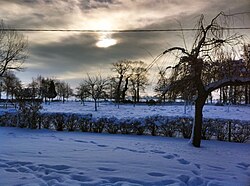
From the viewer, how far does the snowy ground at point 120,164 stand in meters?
6.38

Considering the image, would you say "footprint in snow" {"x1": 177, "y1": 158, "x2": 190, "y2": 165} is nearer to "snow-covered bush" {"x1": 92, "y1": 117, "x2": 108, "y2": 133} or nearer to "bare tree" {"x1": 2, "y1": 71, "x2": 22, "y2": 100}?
"snow-covered bush" {"x1": 92, "y1": 117, "x2": 108, "y2": 133}

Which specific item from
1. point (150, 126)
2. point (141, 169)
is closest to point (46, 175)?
point (141, 169)

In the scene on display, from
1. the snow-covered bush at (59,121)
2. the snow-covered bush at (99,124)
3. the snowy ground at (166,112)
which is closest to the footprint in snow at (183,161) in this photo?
the snow-covered bush at (99,124)

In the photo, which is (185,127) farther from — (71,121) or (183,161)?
(71,121)

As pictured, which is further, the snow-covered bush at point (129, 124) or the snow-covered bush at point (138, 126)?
the snow-covered bush at point (138, 126)

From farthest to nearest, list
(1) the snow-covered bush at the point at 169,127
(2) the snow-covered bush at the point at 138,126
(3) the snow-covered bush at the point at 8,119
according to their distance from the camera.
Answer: (3) the snow-covered bush at the point at 8,119 < (2) the snow-covered bush at the point at 138,126 < (1) the snow-covered bush at the point at 169,127

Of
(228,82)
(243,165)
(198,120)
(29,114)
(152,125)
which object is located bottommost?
(243,165)

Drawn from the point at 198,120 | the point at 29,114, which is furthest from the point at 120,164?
the point at 29,114

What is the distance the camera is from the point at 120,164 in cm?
779

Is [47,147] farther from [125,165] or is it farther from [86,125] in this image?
[86,125]

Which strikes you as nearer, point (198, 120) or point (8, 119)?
point (198, 120)

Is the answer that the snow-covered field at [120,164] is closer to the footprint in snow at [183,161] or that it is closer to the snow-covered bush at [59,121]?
the footprint in snow at [183,161]

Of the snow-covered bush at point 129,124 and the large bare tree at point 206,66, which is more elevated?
the large bare tree at point 206,66

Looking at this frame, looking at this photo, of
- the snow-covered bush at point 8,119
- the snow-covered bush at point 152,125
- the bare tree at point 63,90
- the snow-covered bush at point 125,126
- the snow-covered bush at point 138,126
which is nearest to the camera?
the snow-covered bush at point 152,125
